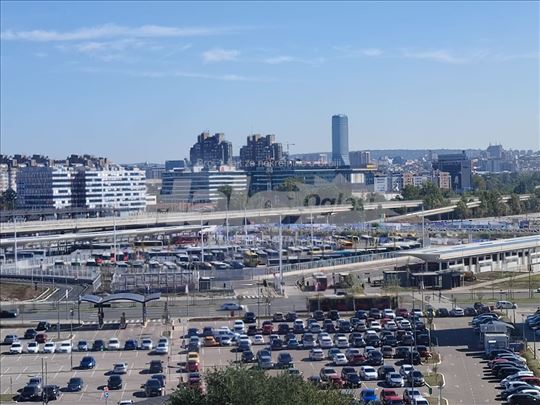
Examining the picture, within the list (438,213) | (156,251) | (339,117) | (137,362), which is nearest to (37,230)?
(156,251)

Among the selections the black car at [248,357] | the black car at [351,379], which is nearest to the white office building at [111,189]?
the black car at [248,357]

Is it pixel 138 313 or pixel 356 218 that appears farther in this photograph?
pixel 356 218

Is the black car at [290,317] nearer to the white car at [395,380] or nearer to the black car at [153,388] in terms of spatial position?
the white car at [395,380]

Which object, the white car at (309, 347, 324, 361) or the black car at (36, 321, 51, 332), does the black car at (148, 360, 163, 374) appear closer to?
the white car at (309, 347, 324, 361)

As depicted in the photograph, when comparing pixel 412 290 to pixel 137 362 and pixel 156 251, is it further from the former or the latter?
pixel 156 251

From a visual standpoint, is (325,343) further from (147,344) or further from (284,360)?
(147,344)
